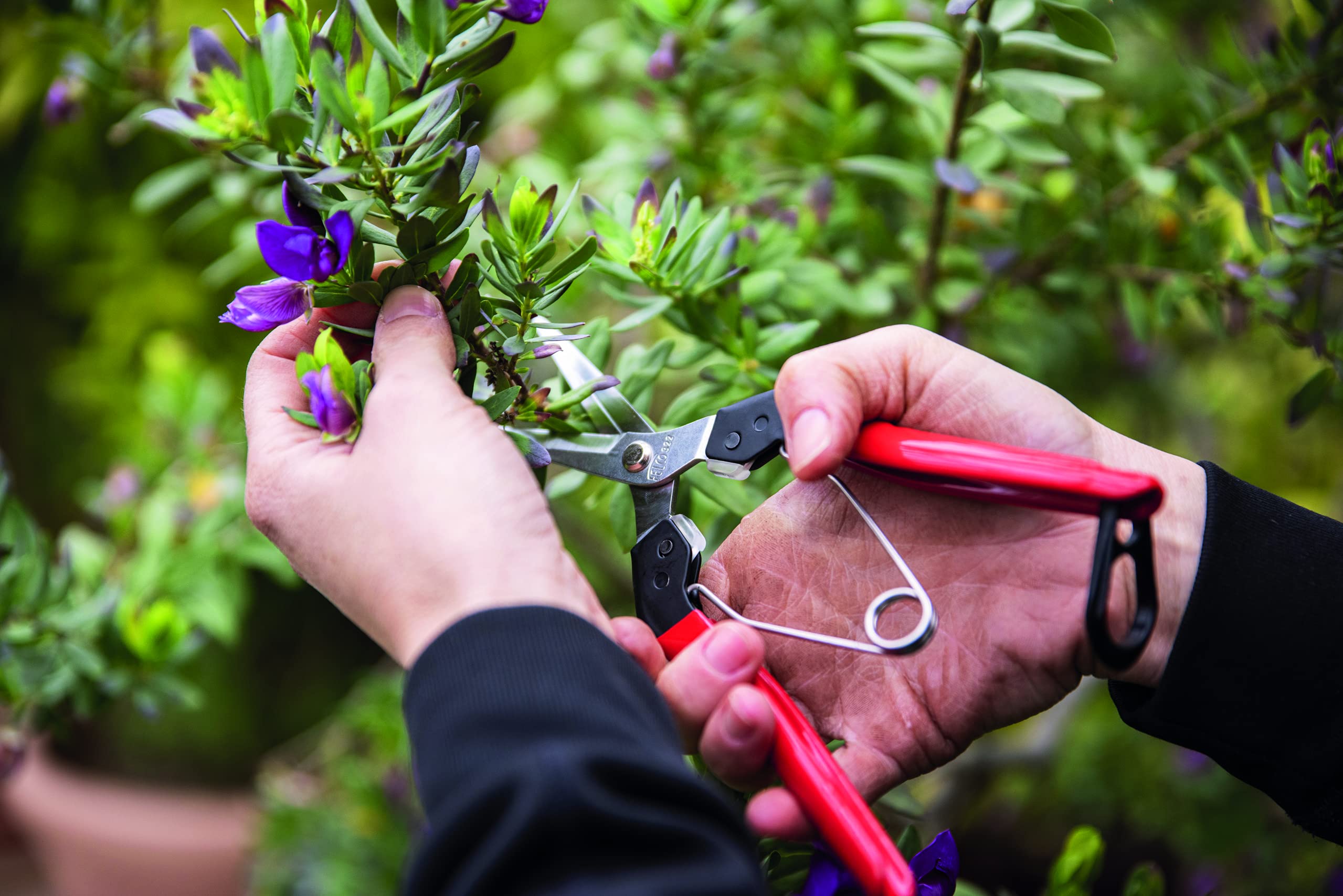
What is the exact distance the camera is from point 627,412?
0.95 metres

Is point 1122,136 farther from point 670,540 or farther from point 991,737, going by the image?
point 991,737

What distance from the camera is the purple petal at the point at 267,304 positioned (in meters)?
0.75

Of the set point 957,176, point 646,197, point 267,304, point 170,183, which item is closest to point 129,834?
point 170,183

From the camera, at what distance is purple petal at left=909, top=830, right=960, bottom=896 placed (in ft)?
2.73

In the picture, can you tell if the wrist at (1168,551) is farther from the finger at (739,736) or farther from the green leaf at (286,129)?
the green leaf at (286,129)

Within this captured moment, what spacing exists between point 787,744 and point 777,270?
58cm

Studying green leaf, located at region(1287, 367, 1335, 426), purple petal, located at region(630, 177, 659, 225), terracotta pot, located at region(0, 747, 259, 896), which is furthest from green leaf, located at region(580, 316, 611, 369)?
terracotta pot, located at region(0, 747, 259, 896)

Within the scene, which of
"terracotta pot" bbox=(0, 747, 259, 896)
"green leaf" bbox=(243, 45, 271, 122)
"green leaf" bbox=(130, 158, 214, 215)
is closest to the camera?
"green leaf" bbox=(243, 45, 271, 122)

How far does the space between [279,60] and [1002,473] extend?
2.23ft

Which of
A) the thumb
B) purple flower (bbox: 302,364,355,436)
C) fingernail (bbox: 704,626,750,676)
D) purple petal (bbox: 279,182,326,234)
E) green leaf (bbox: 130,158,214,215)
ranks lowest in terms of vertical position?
fingernail (bbox: 704,626,750,676)

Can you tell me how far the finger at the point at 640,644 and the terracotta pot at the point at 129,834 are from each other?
2126 mm

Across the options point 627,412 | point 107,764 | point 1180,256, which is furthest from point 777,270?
point 107,764

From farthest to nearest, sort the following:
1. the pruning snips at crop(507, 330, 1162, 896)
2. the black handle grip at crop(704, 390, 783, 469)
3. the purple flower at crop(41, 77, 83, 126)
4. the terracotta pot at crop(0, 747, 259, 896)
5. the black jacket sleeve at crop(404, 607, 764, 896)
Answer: the terracotta pot at crop(0, 747, 259, 896) → the purple flower at crop(41, 77, 83, 126) → the black handle grip at crop(704, 390, 783, 469) → the pruning snips at crop(507, 330, 1162, 896) → the black jacket sleeve at crop(404, 607, 764, 896)

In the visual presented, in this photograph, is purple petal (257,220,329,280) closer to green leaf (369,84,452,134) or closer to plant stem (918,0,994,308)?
green leaf (369,84,452,134)
